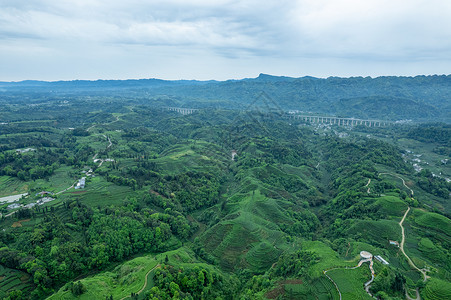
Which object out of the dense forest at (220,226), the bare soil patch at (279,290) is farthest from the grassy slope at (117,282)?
the bare soil patch at (279,290)

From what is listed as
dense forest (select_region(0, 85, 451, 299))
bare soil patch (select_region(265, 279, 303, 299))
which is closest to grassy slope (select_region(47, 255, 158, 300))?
dense forest (select_region(0, 85, 451, 299))

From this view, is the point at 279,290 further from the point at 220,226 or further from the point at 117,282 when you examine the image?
the point at 117,282

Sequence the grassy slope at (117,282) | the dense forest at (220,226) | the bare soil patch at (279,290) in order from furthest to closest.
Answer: the dense forest at (220,226) < the bare soil patch at (279,290) < the grassy slope at (117,282)

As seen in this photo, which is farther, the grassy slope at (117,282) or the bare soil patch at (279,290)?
the bare soil patch at (279,290)

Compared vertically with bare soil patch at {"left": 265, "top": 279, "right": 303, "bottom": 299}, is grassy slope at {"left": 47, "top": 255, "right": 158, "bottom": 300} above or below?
below

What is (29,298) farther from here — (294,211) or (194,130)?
(194,130)

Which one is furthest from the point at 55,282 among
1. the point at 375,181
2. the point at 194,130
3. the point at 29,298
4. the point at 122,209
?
the point at 194,130

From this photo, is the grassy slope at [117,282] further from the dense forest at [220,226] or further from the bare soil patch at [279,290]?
the bare soil patch at [279,290]

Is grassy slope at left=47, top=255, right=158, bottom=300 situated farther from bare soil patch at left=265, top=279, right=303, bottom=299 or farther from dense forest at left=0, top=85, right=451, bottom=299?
bare soil patch at left=265, top=279, right=303, bottom=299

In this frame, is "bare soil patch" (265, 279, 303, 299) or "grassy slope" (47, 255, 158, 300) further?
"bare soil patch" (265, 279, 303, 299)

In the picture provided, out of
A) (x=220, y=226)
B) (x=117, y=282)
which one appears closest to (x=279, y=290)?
(x=220, y=226)

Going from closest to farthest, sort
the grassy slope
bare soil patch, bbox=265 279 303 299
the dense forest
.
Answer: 1. the grassy slope
2. bare soil patch, bbox=265 279 303 299
3. the dense forest
